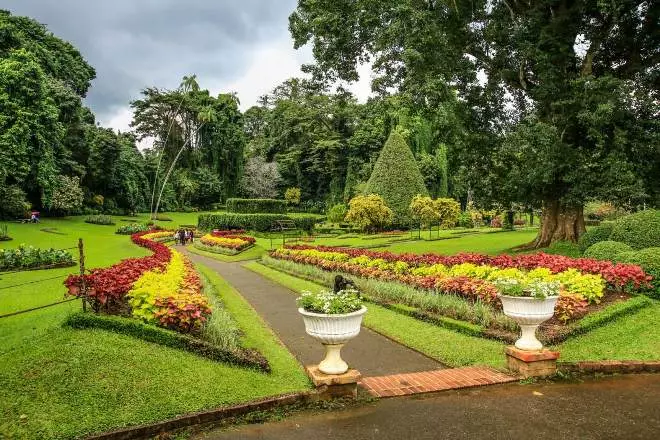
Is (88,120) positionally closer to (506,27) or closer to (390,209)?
(390,209)

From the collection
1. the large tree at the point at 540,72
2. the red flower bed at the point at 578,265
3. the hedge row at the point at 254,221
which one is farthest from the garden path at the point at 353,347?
the hedge row at the point at 254,221

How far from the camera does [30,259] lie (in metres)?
15.6

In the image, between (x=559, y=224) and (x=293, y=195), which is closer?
(x=559, y=224)

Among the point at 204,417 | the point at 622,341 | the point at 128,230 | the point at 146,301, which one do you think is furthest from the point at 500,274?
the point at 128,230

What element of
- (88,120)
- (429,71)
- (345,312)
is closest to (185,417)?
(345,312)

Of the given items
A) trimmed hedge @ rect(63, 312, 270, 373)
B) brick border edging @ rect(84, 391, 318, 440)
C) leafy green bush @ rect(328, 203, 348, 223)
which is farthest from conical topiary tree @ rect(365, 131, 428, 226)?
brick border edging @ rect(84, 391, 318, 440)

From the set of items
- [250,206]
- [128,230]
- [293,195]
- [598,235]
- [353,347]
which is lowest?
[353,347]

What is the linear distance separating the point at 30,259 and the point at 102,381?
13.2m

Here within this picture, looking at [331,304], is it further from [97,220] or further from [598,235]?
[97,220]

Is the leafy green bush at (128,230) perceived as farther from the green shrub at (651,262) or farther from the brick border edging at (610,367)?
the brick border edging at (610,367)

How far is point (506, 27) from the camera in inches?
675

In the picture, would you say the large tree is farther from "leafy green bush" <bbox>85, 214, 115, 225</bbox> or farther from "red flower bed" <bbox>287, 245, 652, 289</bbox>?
"leafy green bush" <bbox>85, 214, 115, 225</bbox>

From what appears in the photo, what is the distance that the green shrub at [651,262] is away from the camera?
9.23 metres

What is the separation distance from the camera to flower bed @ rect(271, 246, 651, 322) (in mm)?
8641
